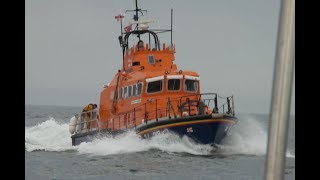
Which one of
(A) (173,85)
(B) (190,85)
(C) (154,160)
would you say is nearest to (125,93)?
(A) (173,85)

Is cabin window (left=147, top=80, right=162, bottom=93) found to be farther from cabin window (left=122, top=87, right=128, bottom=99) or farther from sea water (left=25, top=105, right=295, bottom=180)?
sea water (left=25, top=105, right=295, bottom=180)

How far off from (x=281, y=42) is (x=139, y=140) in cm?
1416

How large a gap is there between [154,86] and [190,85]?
135 cm

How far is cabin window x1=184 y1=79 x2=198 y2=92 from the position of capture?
56.5ft

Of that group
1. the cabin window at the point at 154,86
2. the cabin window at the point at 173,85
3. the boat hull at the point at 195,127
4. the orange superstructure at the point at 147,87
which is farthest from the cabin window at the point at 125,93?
the boat hull at the point at 195,127

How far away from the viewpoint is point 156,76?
1684cm

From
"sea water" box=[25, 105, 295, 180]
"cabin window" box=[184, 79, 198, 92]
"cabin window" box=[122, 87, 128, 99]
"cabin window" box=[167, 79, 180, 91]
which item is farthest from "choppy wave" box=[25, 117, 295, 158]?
"cabin window" box=[167, 79, 180, 91]
